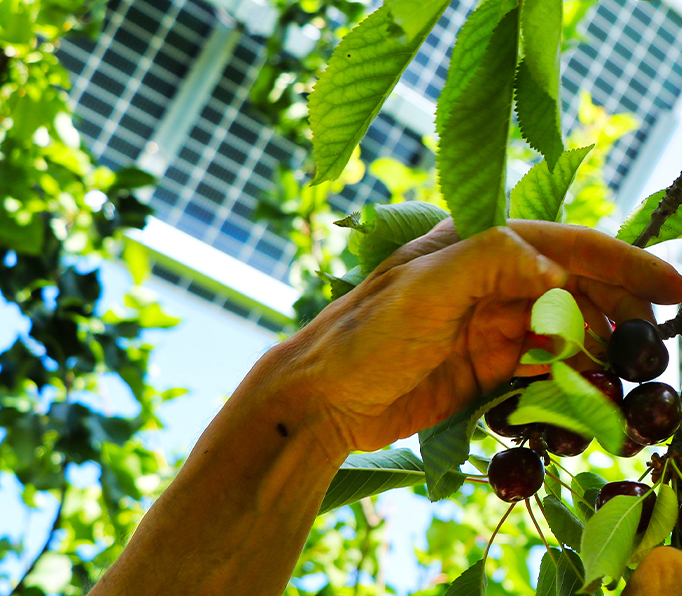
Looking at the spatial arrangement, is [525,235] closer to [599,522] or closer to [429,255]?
[429,255]

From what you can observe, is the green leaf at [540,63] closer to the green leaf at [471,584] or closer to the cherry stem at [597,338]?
the cherry stem at [597,338]

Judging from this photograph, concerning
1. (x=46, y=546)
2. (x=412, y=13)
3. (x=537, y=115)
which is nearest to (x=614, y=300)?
(x=537, y=115)

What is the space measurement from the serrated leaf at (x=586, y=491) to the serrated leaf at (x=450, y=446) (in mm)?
92

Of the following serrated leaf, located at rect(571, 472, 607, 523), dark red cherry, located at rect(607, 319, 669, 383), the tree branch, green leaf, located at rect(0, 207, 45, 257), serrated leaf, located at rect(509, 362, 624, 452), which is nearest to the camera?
serrated leaf, located at rect(509, 362, 624, 452)

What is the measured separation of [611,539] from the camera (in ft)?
1.18

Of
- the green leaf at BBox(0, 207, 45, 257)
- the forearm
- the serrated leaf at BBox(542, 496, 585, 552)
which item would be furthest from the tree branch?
the serrated leaf at BBox(542, 496, 585, 552)

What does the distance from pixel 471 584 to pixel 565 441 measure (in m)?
0.16

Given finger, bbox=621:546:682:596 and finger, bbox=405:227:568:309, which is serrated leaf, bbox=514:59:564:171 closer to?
finger, bbox=405:227:568:309

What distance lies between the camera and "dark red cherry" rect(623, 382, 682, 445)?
0.40 m

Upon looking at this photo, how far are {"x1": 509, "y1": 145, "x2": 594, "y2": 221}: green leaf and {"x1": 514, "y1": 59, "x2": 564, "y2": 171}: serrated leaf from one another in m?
0.05

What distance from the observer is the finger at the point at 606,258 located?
1.45ft

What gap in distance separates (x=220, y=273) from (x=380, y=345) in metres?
2.12

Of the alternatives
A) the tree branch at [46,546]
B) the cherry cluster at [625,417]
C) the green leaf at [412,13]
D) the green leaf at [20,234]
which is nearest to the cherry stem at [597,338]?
the cherry cluster at [625,417]

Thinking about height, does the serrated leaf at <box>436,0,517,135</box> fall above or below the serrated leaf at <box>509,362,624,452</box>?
above
